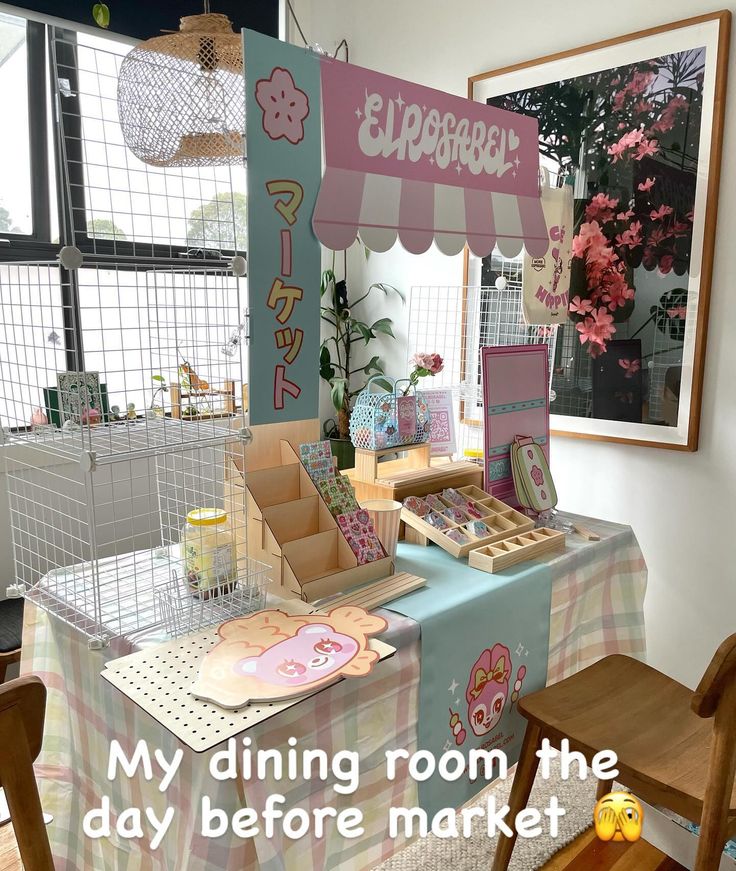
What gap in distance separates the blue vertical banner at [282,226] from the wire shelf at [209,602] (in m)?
0.32

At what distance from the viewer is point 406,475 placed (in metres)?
1.93

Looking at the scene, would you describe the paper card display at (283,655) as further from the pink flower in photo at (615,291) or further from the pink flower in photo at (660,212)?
the pink flower in photo at (660,212)

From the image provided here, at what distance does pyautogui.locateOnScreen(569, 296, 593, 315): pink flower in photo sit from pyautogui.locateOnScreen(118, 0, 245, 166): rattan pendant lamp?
1.43 m

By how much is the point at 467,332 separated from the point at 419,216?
4.13 feet

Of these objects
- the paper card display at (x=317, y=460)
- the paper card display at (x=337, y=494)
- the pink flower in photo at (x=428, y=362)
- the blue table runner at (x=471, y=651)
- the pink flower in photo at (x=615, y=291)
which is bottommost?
the blue table runner at (x=471, y=651)

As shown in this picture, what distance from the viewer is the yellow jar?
1.33 m

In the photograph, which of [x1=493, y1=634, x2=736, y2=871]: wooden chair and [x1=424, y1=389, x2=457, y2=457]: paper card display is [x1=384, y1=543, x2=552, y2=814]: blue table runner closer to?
[x1=493, y1=634, x2=736, y2=871]: wooden chair

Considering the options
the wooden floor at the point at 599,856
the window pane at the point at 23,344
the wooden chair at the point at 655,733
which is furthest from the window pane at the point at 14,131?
the wooden chair at the point at 655,733

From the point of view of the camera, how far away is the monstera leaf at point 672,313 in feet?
7.54

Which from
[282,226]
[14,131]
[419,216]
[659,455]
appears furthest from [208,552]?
[14,131]

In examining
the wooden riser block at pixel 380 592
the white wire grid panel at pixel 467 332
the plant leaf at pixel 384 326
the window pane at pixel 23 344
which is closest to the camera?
the window pane at pixel 23 344

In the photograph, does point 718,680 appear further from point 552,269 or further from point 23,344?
point 552,269

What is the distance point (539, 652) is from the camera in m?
1.71

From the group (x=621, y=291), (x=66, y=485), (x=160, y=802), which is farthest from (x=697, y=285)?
(x=66, y=485)
